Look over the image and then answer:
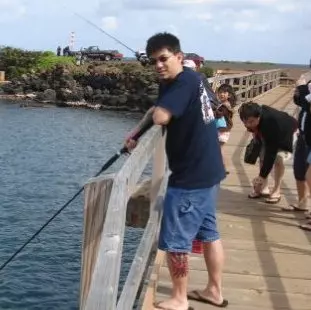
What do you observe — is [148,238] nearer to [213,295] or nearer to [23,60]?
[213,295]

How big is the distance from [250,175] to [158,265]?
15.2 ft

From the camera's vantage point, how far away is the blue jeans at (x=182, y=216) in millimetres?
3572

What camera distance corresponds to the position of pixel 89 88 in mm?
58031

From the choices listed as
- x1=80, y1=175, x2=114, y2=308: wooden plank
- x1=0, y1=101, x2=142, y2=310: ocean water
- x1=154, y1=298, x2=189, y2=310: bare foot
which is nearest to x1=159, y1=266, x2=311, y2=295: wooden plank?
x1=154, y1=298, x2=189, y2=310: bare foot

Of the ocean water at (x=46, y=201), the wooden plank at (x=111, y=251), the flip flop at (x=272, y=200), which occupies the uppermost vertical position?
the wooden plank at (x=111, y=251)

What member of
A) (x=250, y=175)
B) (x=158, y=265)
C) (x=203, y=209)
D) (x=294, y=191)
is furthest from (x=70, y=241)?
(x=203, y=209)

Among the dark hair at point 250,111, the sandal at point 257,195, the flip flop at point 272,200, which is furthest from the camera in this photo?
the sandal at point 257,195

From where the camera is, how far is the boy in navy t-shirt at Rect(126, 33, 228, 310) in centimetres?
331

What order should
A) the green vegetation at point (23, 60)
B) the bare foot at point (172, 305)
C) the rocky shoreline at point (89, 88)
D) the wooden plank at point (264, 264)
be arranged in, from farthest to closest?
1. the green vegetation at point (23, 60)
2. the rocky shoreline at point (89, 88)
3. the wooden plank at point (264, 264)
4. the bare foot at point (172, 305)

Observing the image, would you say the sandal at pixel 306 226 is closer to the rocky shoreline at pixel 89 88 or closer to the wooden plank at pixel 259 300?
the wooden plank at pixel 259 300

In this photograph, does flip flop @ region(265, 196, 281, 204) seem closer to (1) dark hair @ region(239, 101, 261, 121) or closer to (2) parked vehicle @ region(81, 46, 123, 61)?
(1) dark hair @ region(239, 101, 261, 121)

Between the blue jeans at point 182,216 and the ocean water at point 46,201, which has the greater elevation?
the blue jeans at point 182,216

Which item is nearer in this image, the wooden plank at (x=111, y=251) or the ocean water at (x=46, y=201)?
the wooden plank at (x=111, y=251)

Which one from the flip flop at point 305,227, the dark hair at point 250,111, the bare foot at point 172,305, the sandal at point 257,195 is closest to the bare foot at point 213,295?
the bare foot at point 172,305
